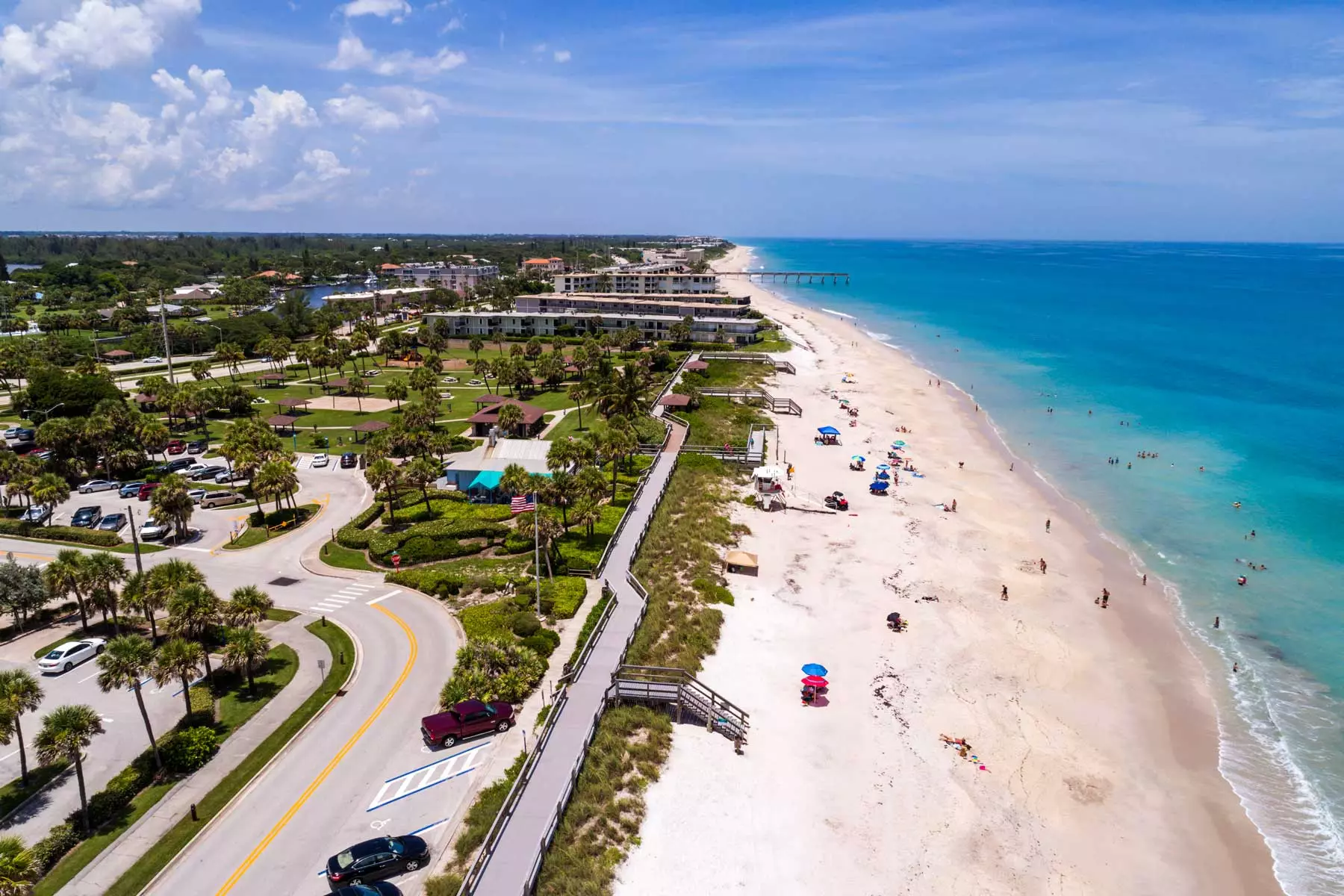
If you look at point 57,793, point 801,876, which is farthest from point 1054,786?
point 57,793

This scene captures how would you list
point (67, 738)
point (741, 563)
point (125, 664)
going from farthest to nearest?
point (741, 563)
point (125, 664)
point (67, 738)

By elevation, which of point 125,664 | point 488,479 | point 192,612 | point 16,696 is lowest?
point 488,479

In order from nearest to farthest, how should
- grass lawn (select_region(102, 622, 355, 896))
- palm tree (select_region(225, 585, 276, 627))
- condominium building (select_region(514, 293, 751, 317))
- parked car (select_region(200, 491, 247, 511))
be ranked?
grass lawn (select_region(102, 622, 355, 896)) < palm tree (select_region(225, 585, 276, 627)) < parked car (select_region(200, 491, 247, 511)) < condominium building (select_region(514, 293, 751, 317))

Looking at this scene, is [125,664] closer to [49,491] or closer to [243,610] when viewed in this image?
[243,610]

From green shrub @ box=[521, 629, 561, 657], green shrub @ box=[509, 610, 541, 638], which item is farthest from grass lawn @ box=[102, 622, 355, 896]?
green shrub @ box=[521, 629, 561, 657]

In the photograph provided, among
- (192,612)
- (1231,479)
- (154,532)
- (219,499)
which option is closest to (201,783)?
(192,612)

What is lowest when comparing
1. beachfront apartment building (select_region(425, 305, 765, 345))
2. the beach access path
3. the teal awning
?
the beach access path

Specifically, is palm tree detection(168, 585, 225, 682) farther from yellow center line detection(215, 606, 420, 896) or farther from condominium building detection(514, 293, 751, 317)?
condominium building detection(514, 293, 751, 317)
